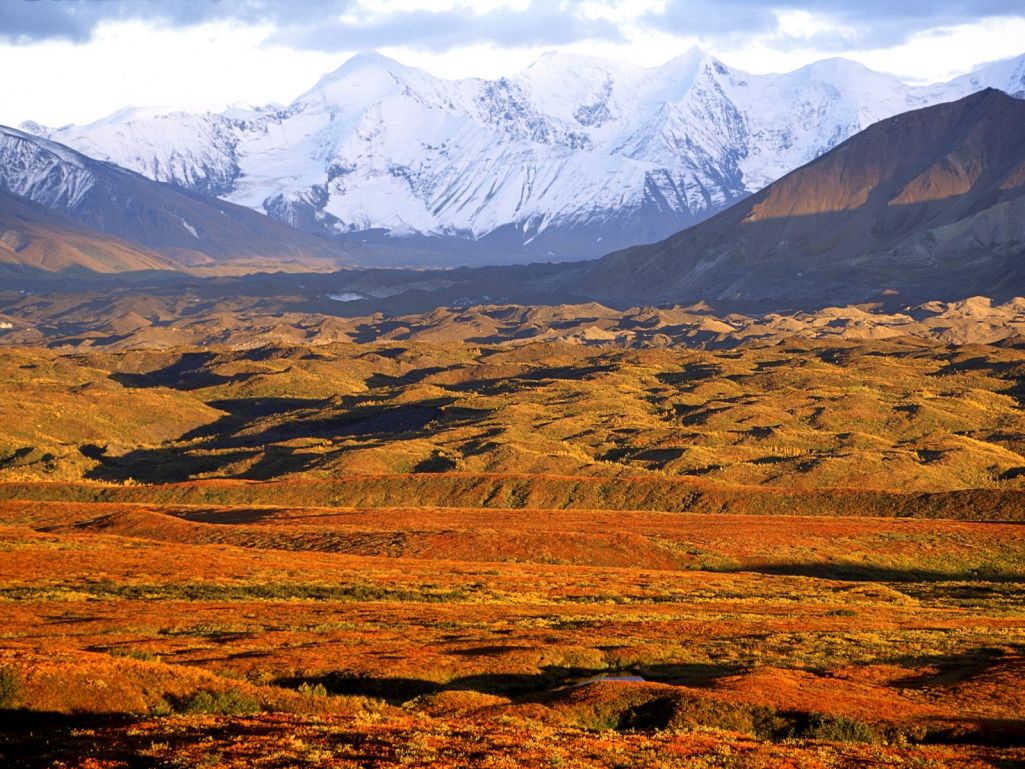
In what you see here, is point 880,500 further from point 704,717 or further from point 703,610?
point 704,717

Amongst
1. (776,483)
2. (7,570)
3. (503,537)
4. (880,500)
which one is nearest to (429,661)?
(7,570)

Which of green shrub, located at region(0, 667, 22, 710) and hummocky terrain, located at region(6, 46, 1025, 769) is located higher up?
green shrub, located at region(0, 667, 22, 710)

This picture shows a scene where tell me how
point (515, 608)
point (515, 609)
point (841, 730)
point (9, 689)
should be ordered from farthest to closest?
point (515, 608), point (515, 609), point (841, 730), point (9, 689)


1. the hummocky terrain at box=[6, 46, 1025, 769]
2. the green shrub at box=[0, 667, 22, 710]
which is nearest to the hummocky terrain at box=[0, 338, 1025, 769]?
the green shrub at box=[0, 667, 22, 710]

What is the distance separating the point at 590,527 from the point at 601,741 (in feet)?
243

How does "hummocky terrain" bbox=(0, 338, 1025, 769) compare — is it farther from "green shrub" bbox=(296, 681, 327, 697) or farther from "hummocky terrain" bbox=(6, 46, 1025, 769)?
"hummocky terrain" bbox=(6, 46, 1025, 769)

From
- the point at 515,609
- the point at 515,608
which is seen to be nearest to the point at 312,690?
the point at 515,609

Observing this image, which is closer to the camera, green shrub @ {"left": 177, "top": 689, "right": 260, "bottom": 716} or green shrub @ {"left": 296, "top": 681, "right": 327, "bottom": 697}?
green shrub @ {"left": 177, "top": 689, "right": 260, "bottom": 716}

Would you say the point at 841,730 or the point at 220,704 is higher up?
the point at 220,704

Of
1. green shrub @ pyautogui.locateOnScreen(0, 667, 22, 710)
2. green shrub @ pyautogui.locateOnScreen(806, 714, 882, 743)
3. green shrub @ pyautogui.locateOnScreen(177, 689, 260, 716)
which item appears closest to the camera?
green shrub @ pyautogui.locateOnScreen(0, 667, 22, 710)

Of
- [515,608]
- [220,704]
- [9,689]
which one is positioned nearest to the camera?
[9,689]

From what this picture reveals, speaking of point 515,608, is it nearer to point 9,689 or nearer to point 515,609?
point 515,609

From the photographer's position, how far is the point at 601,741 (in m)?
36.7

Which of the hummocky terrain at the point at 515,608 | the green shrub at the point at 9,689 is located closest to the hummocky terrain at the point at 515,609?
the green shrub at the point at 9,689
